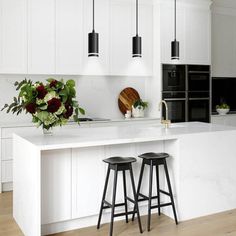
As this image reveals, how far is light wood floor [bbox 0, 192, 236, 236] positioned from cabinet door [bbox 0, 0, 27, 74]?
209cm

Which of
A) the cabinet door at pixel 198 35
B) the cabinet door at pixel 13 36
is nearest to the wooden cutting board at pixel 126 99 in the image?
the cabinet door at pixel 198 35

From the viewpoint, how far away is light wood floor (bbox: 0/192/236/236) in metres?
3.45

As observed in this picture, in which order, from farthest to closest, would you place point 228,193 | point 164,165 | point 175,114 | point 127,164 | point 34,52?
1. point 175,114
2. point 34,52
3. point 228,193
4. point 164,165
5. point 127,164

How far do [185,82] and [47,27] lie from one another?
239cm

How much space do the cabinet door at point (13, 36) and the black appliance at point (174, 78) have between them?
2232mm

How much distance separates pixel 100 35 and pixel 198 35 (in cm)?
175

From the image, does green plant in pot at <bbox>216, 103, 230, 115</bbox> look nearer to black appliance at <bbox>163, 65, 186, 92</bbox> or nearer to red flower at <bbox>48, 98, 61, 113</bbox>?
black appliance at <bbox>163, 65, 186, 92</bbox>

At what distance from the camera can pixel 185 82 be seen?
6.11 meters

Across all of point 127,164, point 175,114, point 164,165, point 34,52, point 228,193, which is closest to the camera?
point 127,164

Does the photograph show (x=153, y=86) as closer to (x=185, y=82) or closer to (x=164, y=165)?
(x=185, y=82)

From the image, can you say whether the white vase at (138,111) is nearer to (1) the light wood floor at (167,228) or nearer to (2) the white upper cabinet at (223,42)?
(2) the white upper cabinet at (223,42)

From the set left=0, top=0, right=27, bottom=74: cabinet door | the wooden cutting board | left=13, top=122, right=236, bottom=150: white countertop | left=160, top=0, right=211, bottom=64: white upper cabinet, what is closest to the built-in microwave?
left=160, top=0, right=211, bottom=64: white upper cabinet

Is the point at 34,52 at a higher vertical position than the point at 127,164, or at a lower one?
higher

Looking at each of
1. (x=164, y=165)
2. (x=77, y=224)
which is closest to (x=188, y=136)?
(x=164, y=165)
